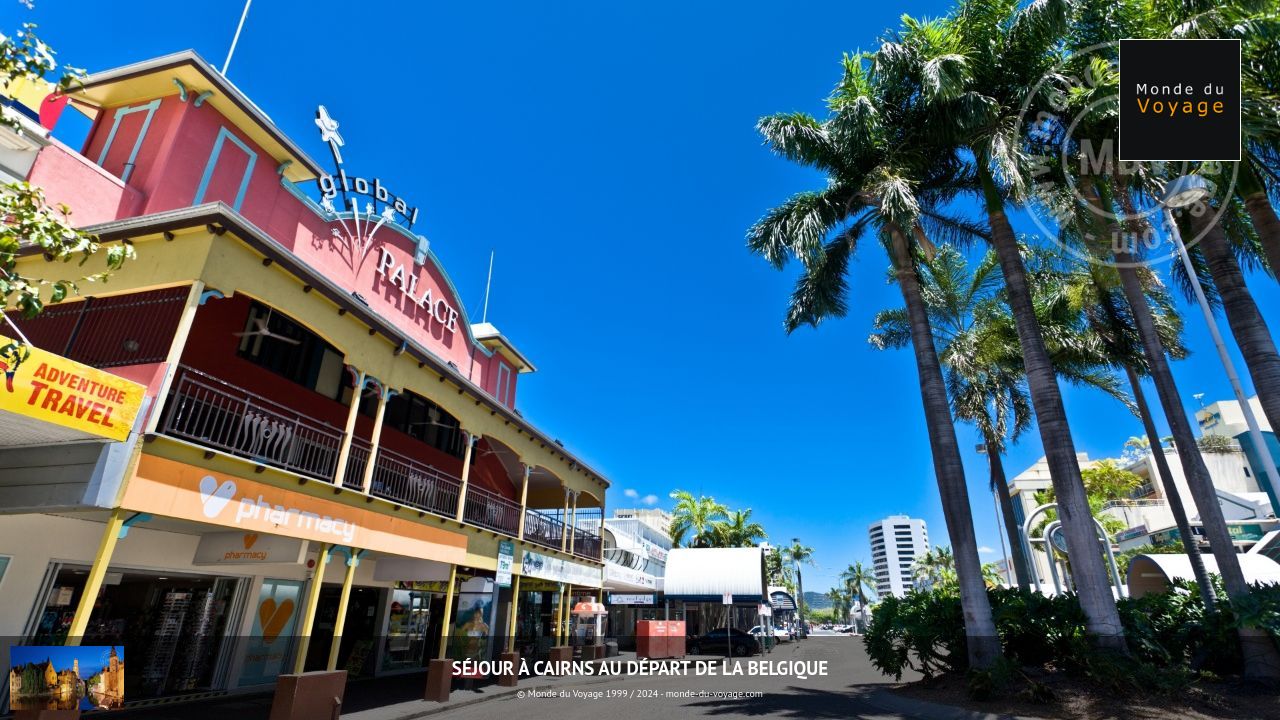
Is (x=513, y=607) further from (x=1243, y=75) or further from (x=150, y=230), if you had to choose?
(x=1243, y=75)

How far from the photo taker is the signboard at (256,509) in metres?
7.74

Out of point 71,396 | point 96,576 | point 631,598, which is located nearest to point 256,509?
point 96,576

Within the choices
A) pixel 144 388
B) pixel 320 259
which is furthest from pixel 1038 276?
pixel 144 388

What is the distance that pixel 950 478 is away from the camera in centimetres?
1295

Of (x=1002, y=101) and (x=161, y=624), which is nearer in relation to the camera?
(x=161, y=624)

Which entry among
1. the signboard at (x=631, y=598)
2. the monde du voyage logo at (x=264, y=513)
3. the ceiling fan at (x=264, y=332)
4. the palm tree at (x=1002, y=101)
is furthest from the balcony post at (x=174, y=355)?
the signboard at (x=631, y=598)

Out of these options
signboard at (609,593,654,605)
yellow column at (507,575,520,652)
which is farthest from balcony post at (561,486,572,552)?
signboard at (609,593,654,605)

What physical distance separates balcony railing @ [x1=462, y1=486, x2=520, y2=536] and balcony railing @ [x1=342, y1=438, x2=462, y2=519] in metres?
0.53

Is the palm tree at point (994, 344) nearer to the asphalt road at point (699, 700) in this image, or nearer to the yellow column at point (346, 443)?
the asphalt road at point (699, 700)

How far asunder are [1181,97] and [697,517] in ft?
125

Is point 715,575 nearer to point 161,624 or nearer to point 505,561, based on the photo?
point 505,561

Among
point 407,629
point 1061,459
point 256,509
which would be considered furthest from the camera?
point 407,629

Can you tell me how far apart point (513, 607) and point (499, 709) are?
13.4 feet

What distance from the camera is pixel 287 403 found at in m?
12.9
